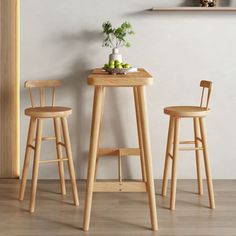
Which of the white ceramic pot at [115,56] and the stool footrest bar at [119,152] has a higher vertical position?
the white ceramic pot at [115,56]

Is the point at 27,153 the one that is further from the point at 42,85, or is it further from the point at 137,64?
the point at 137,64

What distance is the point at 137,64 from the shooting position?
388cm

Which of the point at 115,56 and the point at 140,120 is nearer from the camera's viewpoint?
the point at 140,120

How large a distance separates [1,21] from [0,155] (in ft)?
3.63

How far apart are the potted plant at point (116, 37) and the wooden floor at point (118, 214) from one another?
1.06 m

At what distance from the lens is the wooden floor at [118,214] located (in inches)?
114

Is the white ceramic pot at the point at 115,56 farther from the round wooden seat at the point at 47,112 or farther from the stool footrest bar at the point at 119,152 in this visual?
the stool footrest bar at the point at 119,152

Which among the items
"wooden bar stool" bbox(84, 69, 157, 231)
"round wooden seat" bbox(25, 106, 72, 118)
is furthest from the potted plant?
"wooden bar stool" bbox(84, 69, 157, 231)

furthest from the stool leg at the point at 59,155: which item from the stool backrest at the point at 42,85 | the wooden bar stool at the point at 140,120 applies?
the wooden bar stool at the point at 140,120

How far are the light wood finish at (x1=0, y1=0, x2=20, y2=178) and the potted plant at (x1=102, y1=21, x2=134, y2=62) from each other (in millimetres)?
745

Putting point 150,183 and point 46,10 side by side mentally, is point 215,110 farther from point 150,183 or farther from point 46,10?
point 46,10

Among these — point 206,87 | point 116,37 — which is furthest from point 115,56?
point 206,87

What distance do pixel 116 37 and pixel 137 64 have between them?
0.30 metres

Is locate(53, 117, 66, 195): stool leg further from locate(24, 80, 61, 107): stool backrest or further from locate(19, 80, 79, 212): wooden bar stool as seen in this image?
locate(24, 80, 61, 107): stool backrest
